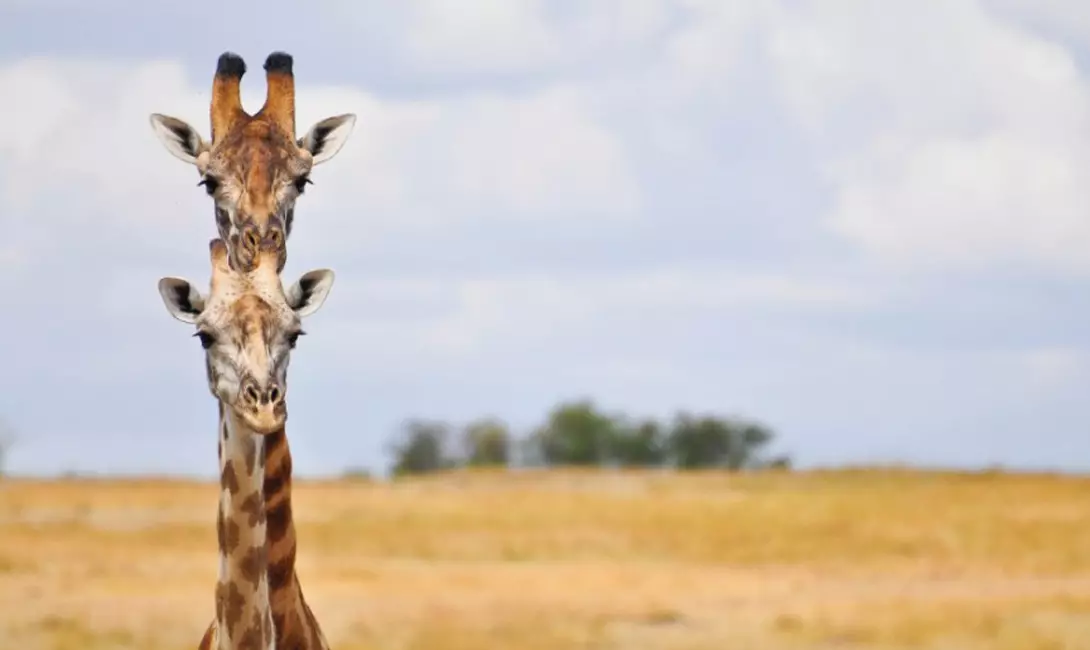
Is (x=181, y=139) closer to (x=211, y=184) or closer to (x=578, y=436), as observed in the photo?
(x=211, y=184)

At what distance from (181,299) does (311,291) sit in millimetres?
432

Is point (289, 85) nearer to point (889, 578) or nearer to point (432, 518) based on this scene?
point (889, 578)

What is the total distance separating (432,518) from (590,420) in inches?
1681

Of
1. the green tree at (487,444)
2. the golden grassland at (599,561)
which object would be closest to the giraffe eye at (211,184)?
the golden grassland at (599,561)

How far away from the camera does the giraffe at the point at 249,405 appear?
6668mm

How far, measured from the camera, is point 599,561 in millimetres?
48625

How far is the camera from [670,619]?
113ft

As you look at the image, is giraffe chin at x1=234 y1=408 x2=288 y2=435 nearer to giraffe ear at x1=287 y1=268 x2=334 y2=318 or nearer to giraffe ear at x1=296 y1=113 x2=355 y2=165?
giraffe ear at x1=287 y1=268 x2=334 y2=318

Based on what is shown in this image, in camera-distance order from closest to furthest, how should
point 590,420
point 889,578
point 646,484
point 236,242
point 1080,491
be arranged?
point 236,242, point 889,578, point 1080,491, point 646,484, point 590,420

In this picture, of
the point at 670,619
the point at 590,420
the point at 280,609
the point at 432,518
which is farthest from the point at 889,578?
the point at 590,420

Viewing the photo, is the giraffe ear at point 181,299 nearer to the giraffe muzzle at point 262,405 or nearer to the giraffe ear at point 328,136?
the giraffe muzzle at point 262,405

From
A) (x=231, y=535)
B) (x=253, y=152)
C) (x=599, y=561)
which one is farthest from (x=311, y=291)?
(x=599, y=561)

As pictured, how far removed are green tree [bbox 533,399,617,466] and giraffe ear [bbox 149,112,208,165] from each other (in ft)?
282

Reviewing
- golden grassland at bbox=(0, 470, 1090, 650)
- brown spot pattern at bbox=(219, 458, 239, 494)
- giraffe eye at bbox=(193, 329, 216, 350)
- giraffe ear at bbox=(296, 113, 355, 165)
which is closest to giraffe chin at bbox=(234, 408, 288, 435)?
giraffe eye at bbox=(193, 329, 216, 350)
